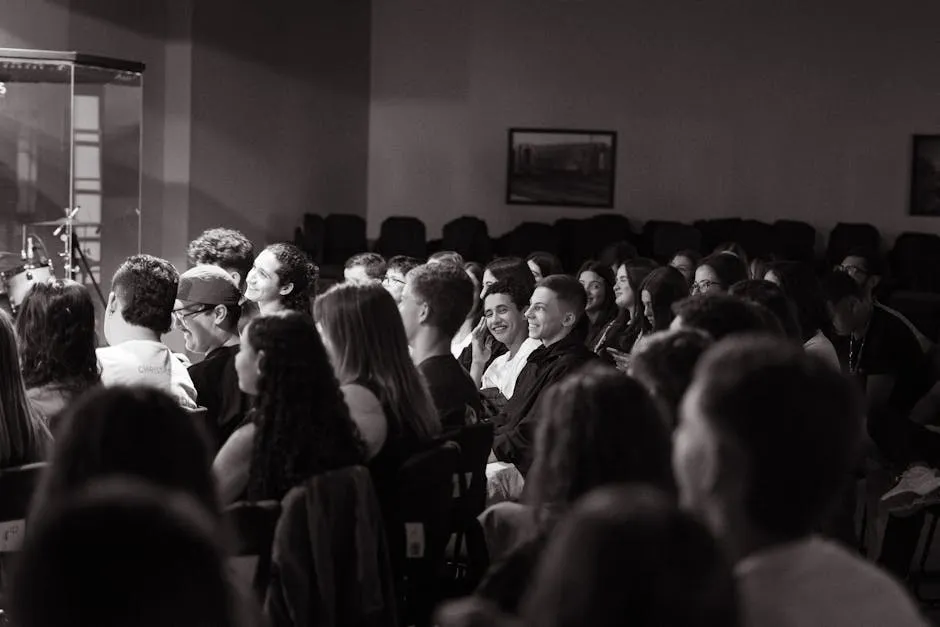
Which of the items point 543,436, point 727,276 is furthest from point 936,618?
point 543,436

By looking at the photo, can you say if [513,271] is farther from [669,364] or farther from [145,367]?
[669,364]

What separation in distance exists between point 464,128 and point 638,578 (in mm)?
14675

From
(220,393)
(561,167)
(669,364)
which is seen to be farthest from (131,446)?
(561,167)

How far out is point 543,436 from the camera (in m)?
2.25

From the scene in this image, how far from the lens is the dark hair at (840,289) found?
5840mm

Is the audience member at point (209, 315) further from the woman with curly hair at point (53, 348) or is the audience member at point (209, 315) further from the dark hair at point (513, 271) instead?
the dark hair at point (513, 271)

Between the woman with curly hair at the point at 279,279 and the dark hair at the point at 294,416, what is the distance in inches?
88.5

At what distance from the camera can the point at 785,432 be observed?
1638 millimetres

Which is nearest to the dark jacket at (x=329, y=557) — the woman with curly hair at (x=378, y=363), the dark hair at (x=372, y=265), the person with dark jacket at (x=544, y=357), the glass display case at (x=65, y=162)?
the woman with curly hair at (x=378, y=363)

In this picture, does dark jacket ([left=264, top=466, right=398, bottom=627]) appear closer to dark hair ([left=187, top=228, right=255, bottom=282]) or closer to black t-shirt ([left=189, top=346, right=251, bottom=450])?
black t-shirt ([left=189, top=346, right=251, bottom=450])

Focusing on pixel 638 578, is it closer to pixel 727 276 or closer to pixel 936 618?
pixel 936 618

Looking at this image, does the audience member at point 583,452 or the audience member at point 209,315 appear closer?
the audience member at point 583,452

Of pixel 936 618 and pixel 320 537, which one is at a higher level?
pixel 320 537

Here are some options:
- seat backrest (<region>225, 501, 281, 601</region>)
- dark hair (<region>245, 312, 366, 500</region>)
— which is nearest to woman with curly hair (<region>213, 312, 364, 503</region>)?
dark hair (<region>245, 312, 366, 500</region>)
